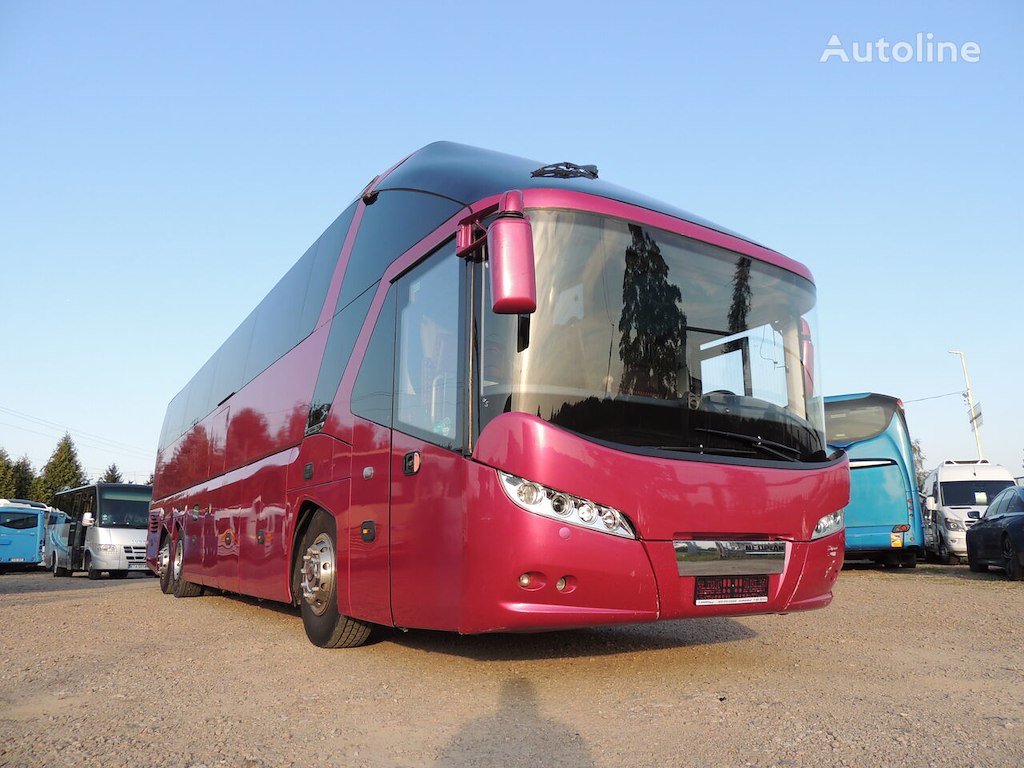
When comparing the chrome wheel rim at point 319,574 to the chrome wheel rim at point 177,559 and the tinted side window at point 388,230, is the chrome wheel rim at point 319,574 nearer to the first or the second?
the tinted side window at point 388,230

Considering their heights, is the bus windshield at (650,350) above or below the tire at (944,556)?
above

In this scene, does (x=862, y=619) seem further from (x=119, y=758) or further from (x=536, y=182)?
(x=119, y=758)

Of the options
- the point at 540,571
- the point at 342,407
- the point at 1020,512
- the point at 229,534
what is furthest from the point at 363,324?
the point at 1020,512

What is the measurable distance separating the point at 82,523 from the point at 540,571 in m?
24.8

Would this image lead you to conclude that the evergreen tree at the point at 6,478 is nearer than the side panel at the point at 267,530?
No

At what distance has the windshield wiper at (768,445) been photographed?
5145 mm

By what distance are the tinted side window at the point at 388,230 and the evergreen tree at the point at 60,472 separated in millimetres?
88238

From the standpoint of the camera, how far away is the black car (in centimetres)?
1354

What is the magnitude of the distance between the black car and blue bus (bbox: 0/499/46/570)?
1283 inches

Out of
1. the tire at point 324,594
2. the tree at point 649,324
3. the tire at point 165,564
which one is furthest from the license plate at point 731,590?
the tire at point 165,564

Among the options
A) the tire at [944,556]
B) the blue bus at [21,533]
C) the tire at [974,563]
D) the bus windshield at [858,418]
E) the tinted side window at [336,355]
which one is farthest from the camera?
the blue bus at [21,533]

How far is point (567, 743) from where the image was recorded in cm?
381

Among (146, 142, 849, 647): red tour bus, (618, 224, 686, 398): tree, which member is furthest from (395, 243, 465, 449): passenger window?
(618, 224, 686, 398): tree

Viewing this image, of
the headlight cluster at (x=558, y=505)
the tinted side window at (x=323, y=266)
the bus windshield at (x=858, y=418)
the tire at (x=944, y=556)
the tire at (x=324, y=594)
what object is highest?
the tinted side window at (x=323, y=266)
